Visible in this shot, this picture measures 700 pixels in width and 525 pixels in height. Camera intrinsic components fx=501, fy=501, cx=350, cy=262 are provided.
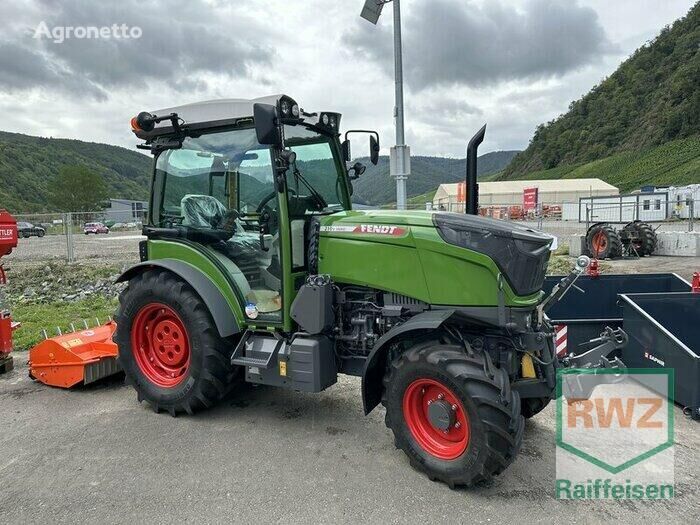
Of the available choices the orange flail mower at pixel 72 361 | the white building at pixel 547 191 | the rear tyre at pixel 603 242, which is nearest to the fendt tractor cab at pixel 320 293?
the orange flail mower at pixel 72 361

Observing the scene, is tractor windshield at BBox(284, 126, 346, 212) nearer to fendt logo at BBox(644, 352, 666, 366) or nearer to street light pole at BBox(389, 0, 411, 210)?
fendt logo at BBox(644, 352, 666, 366)

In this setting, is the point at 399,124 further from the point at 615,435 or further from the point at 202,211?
the point at 615,435

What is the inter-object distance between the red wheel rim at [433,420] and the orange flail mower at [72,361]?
3.16 metres

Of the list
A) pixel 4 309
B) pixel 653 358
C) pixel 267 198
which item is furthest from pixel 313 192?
pixel 4 309

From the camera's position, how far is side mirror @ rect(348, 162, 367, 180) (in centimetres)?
461

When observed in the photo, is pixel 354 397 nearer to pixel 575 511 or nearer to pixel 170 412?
pixel 170 412

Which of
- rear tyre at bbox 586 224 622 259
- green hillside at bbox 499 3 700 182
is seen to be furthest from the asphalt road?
green hillside at bbox 499 3 700 182

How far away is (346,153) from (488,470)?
2841 millimetres

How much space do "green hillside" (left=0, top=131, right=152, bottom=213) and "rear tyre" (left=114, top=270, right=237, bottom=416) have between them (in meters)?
51.7

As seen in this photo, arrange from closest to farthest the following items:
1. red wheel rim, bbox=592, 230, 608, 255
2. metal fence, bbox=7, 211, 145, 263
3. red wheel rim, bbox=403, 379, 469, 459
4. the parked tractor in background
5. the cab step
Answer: red wheel rim, bbox=403, 379, 469, 459 < the cab step < the parked tractor in background < red wheel rim, bbox=592, 230, 608, 255 < metal fence, bbox=7, 211, 145, 263

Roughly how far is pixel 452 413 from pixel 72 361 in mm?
3595

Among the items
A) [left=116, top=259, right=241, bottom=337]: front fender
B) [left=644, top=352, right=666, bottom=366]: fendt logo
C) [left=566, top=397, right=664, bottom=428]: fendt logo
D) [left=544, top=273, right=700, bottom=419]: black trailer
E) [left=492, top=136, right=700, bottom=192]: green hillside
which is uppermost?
[left=492, top=136, right=700, bottom=192]: green hillside

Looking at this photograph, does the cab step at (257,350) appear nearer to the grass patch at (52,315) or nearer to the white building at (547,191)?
the grass patch at (52,315)

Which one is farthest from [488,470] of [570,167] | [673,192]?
[570,167]
